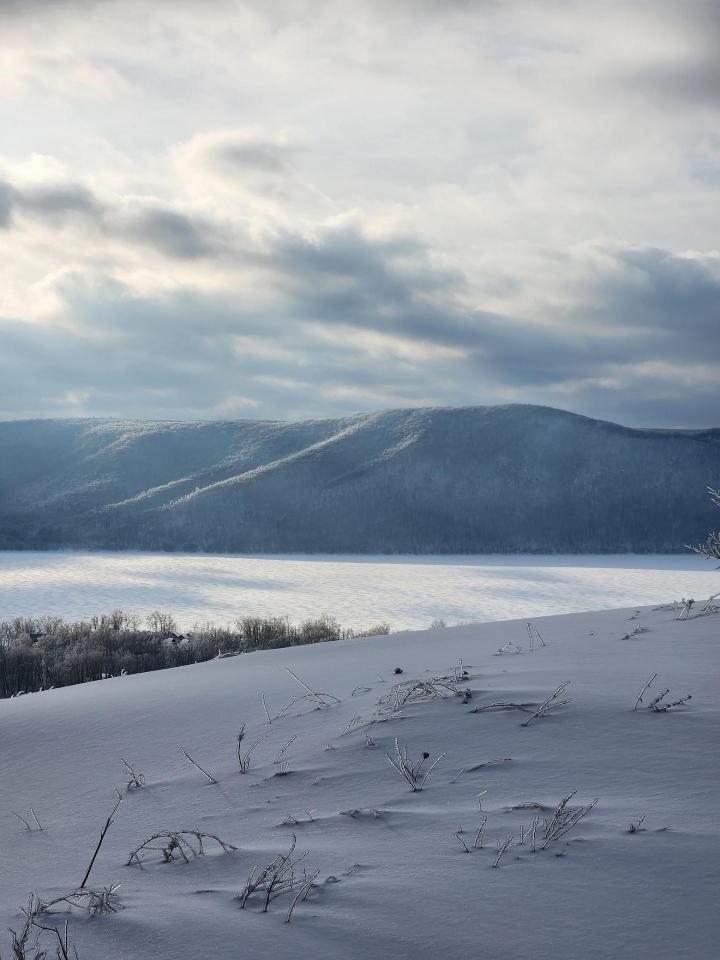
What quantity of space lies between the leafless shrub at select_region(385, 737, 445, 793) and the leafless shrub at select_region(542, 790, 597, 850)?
2.45 feet

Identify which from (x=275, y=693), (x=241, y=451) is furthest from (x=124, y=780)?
(x=241, y=451)

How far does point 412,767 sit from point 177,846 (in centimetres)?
108

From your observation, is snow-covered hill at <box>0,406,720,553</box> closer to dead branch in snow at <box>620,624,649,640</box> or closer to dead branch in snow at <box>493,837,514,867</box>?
dead branch in snow at <box>620,624,649,640</box>

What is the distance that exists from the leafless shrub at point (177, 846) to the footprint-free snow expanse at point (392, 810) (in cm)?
4

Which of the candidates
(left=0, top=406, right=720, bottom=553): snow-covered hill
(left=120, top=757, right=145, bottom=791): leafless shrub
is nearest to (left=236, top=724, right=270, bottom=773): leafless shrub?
(left=120, top=757, right=145, bottom=791): leafless shrub

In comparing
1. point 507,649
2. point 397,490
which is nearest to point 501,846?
point 507,649

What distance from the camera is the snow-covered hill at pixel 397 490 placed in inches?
4043

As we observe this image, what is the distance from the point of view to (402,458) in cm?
11569

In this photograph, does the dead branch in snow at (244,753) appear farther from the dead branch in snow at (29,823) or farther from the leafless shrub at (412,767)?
the dead branch in snow at (29,823)

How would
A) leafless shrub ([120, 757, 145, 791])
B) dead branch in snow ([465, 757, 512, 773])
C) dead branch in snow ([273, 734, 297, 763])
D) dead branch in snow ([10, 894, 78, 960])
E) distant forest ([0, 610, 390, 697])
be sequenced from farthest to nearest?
1. distant forest ([0, 610, 390, 697])
2. dead branch in snow ([273, 734, 297, 763])
3. leafless shrub ([120, 757, 145, 791])
4. dead branch in snow ([465, 757, 512, 773])
5. dead branch in snow ([10, 894, 78, 960])

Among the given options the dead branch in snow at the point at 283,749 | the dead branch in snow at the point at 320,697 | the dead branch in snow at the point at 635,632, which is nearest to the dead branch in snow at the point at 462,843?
the dead branch in snow at the point at 283,749

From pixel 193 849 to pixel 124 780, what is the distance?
1336 mm

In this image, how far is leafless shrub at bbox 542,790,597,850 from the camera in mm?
2839

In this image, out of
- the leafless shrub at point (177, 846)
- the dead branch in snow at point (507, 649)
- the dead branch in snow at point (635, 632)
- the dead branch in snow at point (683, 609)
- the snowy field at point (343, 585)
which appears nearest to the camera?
the leafless shrub at point (177, 846)
